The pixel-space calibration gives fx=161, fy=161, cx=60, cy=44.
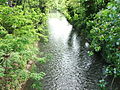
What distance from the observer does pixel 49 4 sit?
53.2 ft

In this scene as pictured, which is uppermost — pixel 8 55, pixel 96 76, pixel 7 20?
pixel 7 20

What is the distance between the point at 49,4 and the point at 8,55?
40.6ft

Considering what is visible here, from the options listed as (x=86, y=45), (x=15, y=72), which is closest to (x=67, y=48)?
(x=86, y=45)

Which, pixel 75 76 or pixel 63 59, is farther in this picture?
pixel 63 59

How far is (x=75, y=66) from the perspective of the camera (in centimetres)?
1030

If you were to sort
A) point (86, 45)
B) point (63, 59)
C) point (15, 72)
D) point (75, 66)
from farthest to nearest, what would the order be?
1. point (86, 45)
2. point (63, 59)
3. point (75, 66)
4. point (15, 72)

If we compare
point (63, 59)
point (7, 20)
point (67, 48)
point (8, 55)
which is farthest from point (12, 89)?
point (67, 48)

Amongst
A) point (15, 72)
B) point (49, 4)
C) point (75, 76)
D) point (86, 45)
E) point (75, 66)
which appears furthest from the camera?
point (49, 4)

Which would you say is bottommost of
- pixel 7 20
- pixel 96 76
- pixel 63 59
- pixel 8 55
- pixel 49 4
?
pixel 96 76

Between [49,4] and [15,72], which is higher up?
[49,4]

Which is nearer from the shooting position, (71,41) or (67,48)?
(67,48)

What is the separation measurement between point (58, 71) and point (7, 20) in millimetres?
4568

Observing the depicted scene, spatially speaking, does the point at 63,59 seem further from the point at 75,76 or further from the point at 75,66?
the point at 75,76

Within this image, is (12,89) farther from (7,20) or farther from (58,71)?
(58,71)
